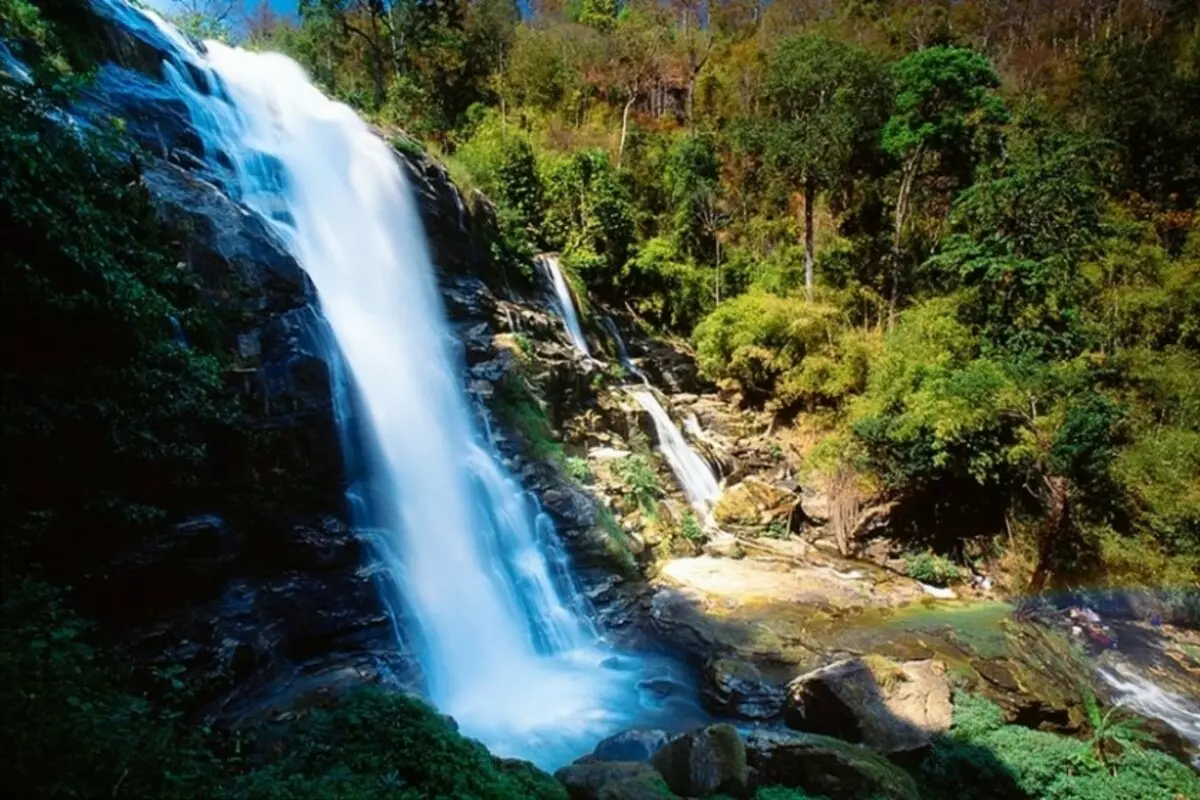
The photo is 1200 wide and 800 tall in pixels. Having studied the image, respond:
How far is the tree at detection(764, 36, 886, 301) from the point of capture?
19.9 meters

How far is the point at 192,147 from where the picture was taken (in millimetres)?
12297

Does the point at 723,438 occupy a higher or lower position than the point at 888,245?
lower

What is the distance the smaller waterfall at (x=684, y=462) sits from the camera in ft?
54.5

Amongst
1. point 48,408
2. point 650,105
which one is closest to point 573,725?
point 48,408

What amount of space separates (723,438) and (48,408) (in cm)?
1656

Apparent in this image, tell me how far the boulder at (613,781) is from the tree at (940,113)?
1672cm

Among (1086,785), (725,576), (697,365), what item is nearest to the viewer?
(1086,785)

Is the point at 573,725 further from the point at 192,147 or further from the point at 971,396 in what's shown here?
the point at 192,147

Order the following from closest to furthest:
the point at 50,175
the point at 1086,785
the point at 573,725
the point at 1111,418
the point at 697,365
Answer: the point at 50,175 < the point at 1086,785 < the point at 573,725 < the point at 1111,418 < the point at 697,365

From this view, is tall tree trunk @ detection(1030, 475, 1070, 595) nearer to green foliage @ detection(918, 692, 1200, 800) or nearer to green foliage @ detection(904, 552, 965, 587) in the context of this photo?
green foliage @ detection(904, 552, 965, 587)

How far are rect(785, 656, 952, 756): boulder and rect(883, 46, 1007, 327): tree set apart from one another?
13.6 m

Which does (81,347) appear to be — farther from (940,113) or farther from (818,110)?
(940,113)

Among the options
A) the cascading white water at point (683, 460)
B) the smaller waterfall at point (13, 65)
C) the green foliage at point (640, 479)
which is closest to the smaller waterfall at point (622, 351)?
the cascading white water at point (683, 460)

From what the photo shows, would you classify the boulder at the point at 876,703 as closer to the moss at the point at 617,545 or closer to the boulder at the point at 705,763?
the boulder at the point at 705,763
